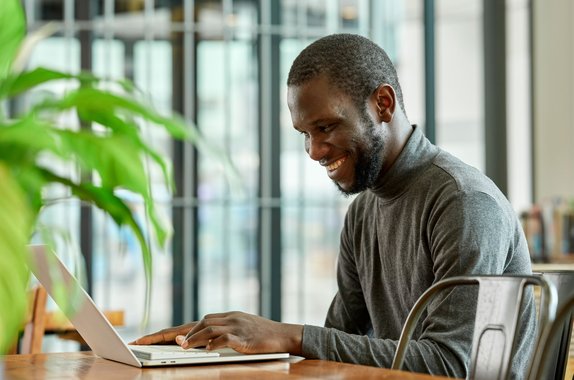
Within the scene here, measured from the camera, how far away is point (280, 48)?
5.12 metres

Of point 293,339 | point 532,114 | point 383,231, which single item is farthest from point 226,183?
point 293,339

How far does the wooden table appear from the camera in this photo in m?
1.47

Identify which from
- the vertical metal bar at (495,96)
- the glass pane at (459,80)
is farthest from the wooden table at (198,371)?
the glass pane at (459,80)

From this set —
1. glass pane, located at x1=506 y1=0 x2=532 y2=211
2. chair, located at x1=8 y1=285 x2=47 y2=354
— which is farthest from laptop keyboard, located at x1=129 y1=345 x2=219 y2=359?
glass pane, located at x1=506 y1=0 x2=532 y2=211

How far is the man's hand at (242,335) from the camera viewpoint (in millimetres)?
1699

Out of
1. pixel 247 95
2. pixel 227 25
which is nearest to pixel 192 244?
pixel 247 95

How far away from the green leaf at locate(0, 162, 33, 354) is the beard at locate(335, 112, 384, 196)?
166 centimetres

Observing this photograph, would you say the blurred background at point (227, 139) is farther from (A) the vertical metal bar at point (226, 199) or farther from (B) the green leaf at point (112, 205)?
(B) the green leaf at point (112, 205)

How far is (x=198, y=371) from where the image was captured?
1.56 metres

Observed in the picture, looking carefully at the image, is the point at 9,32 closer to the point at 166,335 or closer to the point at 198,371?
the point at 198,371

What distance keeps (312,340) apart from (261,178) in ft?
11.0

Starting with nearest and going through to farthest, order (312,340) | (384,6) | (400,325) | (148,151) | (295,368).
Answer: (148,151) → (295,368) → (312,340) → (400,325) → (384,6)

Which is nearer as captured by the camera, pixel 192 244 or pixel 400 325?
pixel 400 325

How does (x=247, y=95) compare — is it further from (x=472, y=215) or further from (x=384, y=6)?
(x=472, y=215)
